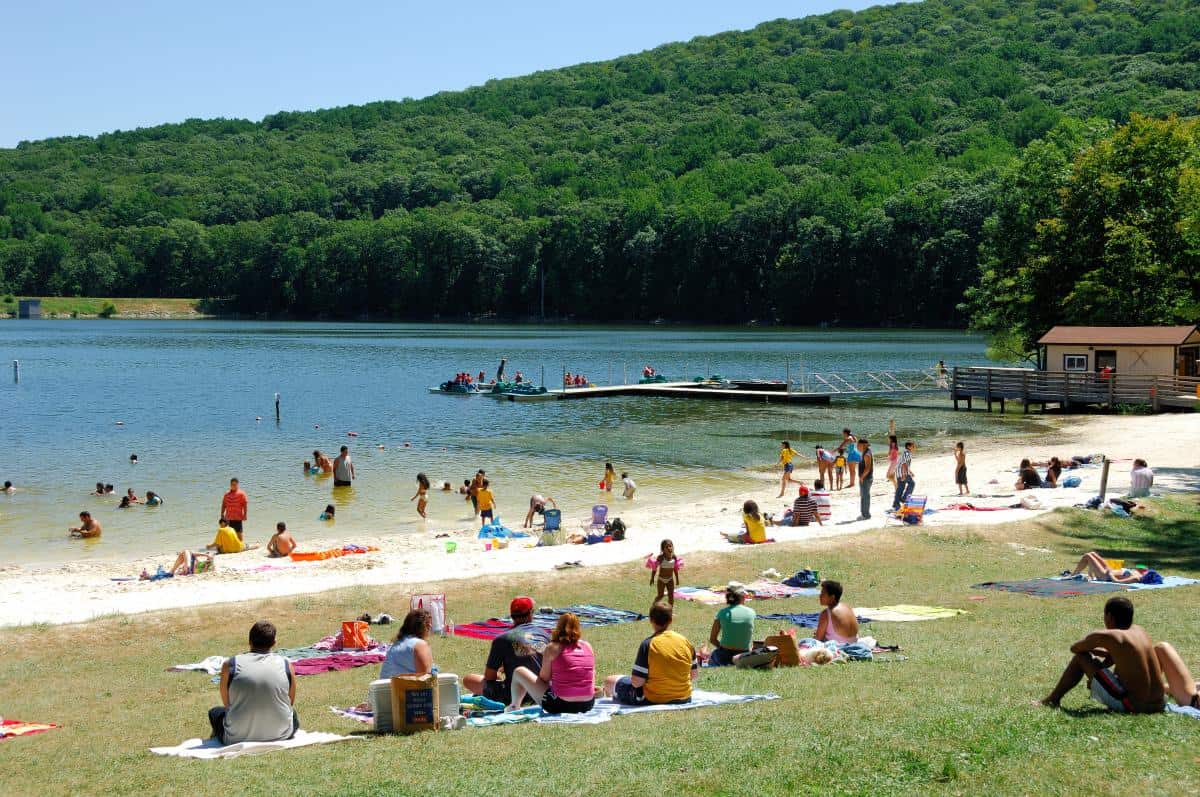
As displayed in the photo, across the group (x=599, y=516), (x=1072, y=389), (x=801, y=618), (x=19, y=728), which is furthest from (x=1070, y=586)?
(x=1072, y=389)

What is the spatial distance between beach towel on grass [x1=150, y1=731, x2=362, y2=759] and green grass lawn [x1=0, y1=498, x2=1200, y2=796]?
21 cm

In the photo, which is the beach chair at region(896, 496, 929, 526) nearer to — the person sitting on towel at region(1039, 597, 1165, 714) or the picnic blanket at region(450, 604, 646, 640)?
the picnic blanket at region(450, 604, 646, 640)

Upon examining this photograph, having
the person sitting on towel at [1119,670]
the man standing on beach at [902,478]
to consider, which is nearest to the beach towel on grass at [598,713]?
the person sitting on towel at [1119,670]

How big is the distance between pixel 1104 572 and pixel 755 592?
4918 millimetres

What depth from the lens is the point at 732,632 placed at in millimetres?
12258

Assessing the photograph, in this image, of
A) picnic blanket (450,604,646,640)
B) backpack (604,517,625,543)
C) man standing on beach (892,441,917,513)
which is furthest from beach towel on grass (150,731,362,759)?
man standing on beach (892,441,917,513)

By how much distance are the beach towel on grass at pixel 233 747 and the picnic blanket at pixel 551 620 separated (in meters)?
4.77

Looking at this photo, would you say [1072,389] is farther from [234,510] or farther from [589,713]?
[589,713]

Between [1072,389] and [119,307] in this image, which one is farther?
[119,307]

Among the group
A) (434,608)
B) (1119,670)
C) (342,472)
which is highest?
(1119,670)

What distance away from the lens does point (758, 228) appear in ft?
522

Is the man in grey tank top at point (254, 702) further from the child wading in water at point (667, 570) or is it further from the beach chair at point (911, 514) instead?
the beach chair at point (911, 514)

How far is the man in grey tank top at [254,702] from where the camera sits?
9.54 metres

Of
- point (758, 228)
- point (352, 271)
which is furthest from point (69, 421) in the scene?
point (352, 271)
